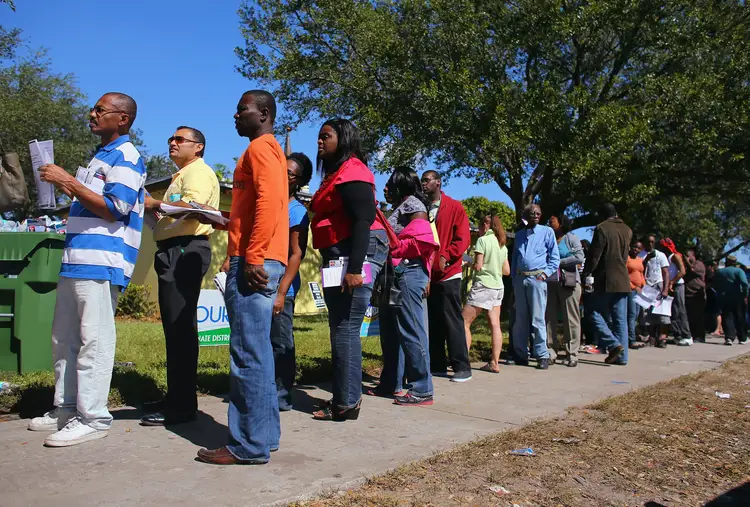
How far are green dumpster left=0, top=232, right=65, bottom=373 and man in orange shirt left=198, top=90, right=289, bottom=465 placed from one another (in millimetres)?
2745

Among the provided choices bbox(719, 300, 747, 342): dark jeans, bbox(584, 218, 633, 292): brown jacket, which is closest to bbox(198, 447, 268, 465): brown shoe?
bbox(584, 218, 633, 292): brown jacket

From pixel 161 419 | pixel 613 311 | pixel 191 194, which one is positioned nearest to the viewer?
pixel 161 419

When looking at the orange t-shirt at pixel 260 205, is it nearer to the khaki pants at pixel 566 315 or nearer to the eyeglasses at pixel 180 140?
the eyeglasses at pixel 180 140

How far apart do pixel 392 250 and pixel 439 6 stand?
36.9 feet

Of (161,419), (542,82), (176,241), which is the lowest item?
(161,419)

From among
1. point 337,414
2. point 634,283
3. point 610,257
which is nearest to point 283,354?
point 337,414

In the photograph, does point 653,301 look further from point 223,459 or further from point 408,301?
point 223,459

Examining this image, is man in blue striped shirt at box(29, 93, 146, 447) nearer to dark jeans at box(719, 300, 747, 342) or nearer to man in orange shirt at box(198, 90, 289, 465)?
man in orange shirt at box(198, 90, 289, 465)

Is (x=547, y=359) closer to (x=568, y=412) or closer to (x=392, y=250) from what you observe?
(x=568, y=412)

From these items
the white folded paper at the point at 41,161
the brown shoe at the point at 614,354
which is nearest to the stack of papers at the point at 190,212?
the white folded paper at the point at 41,161

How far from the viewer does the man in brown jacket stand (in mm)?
8578

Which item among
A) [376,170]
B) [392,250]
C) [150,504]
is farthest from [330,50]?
[150,504]

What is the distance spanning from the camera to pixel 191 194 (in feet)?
14.9

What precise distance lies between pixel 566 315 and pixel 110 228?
19.7ft
